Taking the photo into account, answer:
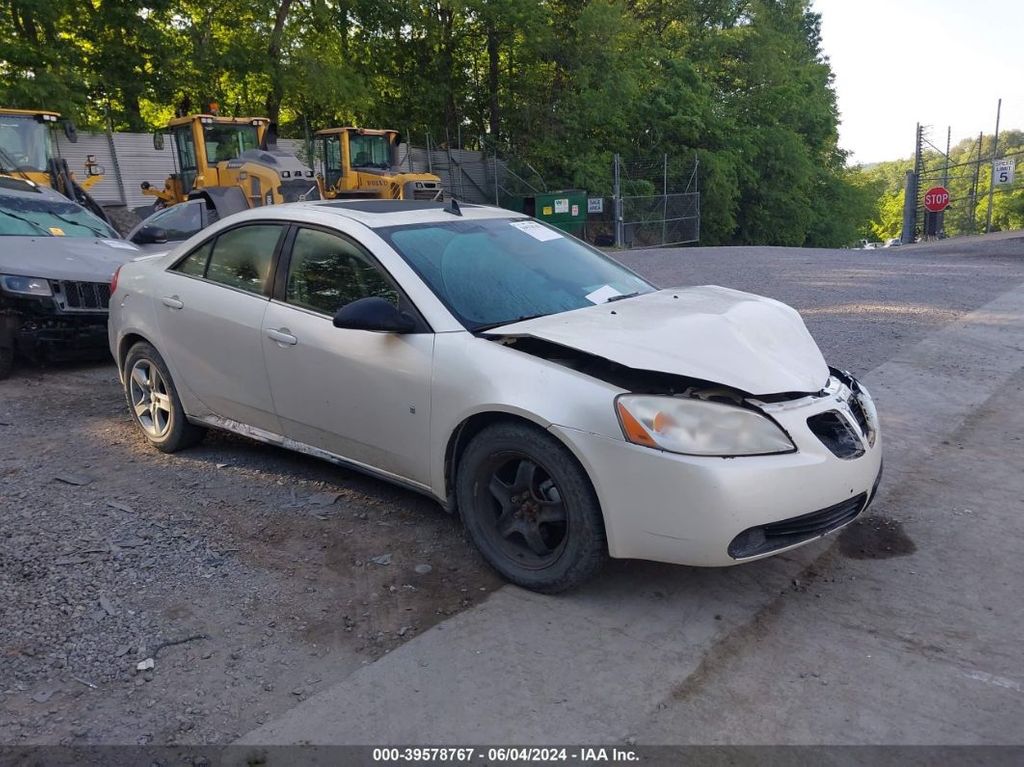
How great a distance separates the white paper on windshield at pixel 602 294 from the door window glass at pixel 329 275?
3.24 ft

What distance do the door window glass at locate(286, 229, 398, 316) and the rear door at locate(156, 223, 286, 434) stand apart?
19 centimetres

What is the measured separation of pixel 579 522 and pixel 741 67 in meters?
39.2

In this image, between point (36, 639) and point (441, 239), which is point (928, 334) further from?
point (36, 639)

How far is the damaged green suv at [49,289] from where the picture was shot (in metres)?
7.15

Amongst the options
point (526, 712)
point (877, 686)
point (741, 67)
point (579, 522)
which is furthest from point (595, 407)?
point (741, 67)

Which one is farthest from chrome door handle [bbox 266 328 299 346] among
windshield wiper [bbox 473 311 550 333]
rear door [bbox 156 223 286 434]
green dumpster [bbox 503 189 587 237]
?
green dumpster [bbox 503 189 587 237]

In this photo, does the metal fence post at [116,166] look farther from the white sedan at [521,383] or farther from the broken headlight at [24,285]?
the white sedan at [521,383]

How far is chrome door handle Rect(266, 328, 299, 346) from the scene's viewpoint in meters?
4.23

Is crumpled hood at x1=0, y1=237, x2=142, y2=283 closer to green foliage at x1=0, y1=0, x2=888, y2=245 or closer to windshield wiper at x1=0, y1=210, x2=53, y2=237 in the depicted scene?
windshield wiper at x1=0, y1=210, x2=53, y2=237

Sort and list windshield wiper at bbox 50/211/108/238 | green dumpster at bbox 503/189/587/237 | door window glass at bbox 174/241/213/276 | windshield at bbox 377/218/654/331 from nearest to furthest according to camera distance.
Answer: windshield at bbox 377/218/654/331 < door window glass at bbox 174/241/213/276 < windshield wiper at bbox 50/211/108/238 < green dumpster at bbox 503/189/587/237

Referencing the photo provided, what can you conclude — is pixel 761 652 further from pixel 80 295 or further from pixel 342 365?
pixel 80 295

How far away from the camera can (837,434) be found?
3467 mm

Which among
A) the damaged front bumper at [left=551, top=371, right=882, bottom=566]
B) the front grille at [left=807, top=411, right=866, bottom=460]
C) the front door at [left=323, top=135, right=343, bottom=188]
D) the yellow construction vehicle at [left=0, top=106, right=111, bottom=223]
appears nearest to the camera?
the damaged front bumper at [left=551, top=371, right=882, bottom=566]

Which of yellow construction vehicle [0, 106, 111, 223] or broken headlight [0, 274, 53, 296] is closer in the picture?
broken headlight [0, 274, 53, 296]
